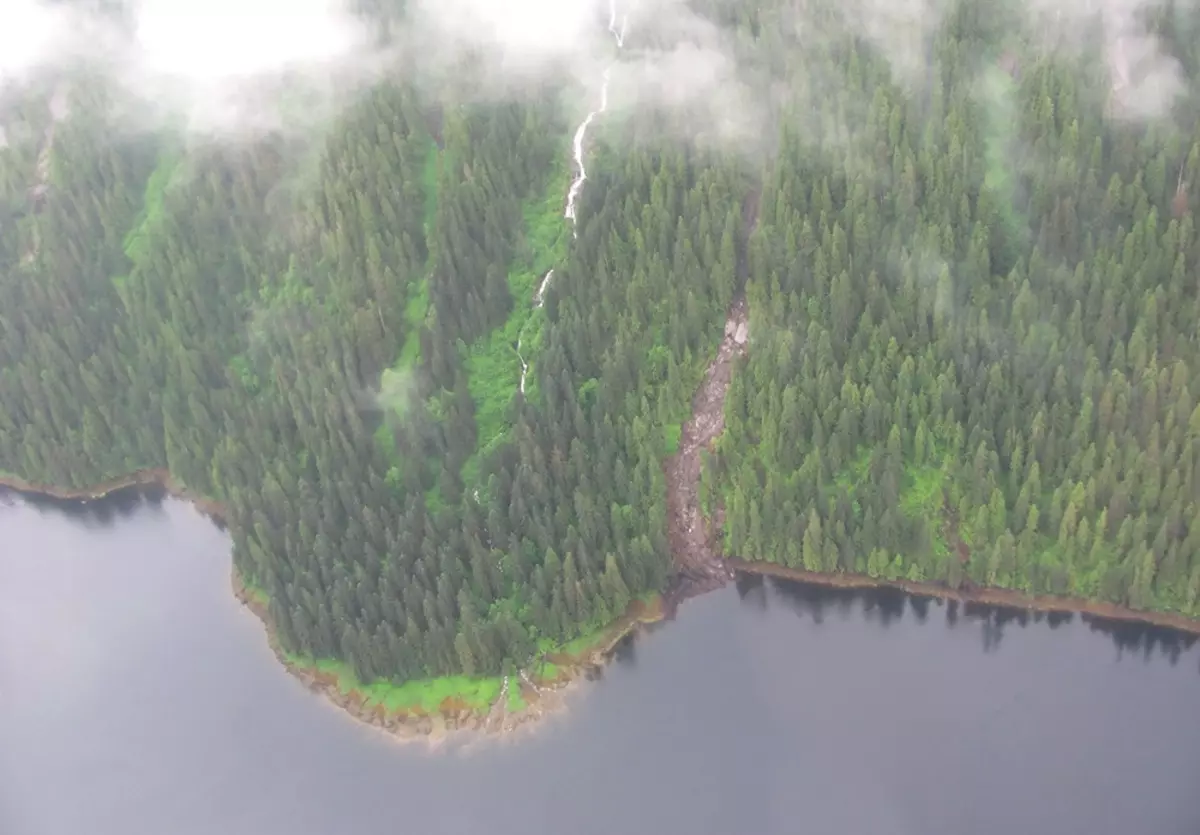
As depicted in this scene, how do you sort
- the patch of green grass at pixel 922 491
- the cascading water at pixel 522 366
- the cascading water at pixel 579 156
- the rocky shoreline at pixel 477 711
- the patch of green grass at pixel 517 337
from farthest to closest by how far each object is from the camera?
1. the cascading water at pixel 579 156
2. the cascading water at pixel 522 366
3. the patch of green grass at pixel 517 337
4. the patch of green grass at pixel 922 491
5. the rocky shoreline at pixel 477 711

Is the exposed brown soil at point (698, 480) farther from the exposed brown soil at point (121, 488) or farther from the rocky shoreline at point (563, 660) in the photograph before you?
the exposed brown soil at point (121, 488)

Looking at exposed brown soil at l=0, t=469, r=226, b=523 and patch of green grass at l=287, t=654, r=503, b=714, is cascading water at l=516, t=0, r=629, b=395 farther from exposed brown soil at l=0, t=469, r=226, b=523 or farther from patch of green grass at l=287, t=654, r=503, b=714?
exposed brown soil at l=0, t=469, r=226, b=523

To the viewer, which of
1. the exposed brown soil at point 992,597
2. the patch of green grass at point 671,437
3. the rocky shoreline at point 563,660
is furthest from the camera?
the patch of green grass at point 671,437

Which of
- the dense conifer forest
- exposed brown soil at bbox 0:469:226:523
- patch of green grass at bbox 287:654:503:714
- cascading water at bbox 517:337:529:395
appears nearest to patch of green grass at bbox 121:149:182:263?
the dense conifer forest

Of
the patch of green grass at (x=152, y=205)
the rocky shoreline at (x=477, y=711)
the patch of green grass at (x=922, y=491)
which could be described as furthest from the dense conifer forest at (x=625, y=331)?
the rocky shoreline at (x=477, y=711)

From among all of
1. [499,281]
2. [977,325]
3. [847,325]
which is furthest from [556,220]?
[977,325]

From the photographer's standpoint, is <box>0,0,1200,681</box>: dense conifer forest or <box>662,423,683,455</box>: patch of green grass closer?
<box>0,0,1200,681</box>: dense conifer forest

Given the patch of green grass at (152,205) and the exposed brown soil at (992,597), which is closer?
the exposed brown soil at (992,597)

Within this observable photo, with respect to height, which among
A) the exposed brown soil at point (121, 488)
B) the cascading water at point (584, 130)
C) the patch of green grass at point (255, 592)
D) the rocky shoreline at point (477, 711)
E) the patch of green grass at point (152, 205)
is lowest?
the rocky shoreline at point (477, 711)

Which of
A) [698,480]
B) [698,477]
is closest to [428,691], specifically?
[698,480]
